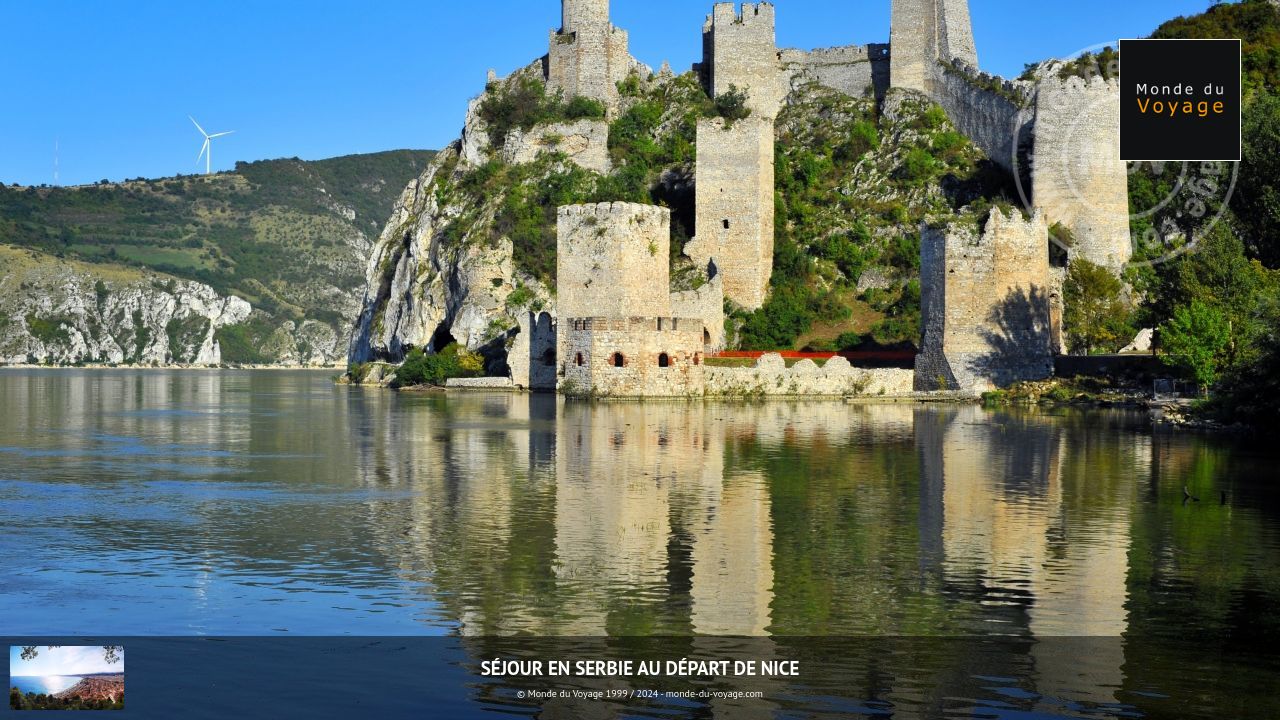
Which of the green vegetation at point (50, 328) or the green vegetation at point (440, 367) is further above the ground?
the green vegetation at point (50, 328)

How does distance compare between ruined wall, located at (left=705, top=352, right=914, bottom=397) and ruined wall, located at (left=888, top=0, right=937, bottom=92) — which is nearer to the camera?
ruined wall, located at (left=705, top=352, right=914, bottom=397)

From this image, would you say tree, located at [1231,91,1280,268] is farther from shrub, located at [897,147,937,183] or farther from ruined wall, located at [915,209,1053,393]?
shrub, located at [897,147,937,183]

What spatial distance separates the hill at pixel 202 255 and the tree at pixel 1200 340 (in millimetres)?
123567

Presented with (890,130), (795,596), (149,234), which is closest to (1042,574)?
(795,596)

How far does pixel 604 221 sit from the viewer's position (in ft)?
138

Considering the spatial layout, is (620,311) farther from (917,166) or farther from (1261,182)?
(1261,182)

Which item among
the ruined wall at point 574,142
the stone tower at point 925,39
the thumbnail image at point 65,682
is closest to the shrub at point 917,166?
the stone tower at point 925,39

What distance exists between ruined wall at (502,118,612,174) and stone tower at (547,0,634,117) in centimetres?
169

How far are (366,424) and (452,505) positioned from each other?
624 inches

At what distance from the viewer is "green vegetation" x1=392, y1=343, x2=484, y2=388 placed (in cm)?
5106

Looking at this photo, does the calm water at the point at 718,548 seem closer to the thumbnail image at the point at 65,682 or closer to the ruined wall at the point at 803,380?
the thumbnail image at the point at 65,682

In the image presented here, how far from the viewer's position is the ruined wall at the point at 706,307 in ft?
148

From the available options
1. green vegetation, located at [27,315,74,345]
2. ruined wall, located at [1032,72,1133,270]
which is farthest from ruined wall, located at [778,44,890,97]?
green vegetation, located at [27,315,74,345]

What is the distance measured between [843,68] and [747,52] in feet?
15.8
